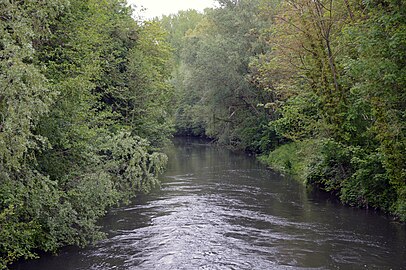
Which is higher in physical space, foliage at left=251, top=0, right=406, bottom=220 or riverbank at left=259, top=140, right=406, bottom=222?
foliage at left=251, top=0, right=406, bottom=220

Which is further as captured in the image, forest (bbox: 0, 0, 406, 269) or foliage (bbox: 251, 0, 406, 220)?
foliage (bbox: 251, 0, 406, 220)

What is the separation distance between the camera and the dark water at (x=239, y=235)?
11859 millimetres

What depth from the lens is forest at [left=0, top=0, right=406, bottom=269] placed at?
10.2 metres

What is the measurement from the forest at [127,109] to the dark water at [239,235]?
2.72ft

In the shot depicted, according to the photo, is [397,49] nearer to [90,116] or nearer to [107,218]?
[90,116]

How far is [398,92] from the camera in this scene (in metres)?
13.4

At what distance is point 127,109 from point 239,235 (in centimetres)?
1289

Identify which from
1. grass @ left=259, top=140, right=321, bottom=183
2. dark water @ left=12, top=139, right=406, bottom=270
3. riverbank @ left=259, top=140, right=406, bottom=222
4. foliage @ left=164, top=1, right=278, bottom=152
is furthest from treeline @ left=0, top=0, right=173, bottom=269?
foliage @ left=164, top=1, right=278, bottom=152

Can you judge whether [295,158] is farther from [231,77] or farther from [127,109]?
[127,109]

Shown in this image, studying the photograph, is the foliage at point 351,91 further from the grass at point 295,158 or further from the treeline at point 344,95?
the grass at point 295,158

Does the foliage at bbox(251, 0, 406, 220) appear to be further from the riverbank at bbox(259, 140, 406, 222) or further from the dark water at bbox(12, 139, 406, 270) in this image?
the dark water at bbox(12, 139, 406, 270)

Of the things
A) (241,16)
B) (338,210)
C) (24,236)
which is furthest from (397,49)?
(241,16)

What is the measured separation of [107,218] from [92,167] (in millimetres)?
3300

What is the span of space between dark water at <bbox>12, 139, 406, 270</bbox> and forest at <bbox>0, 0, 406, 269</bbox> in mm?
830
